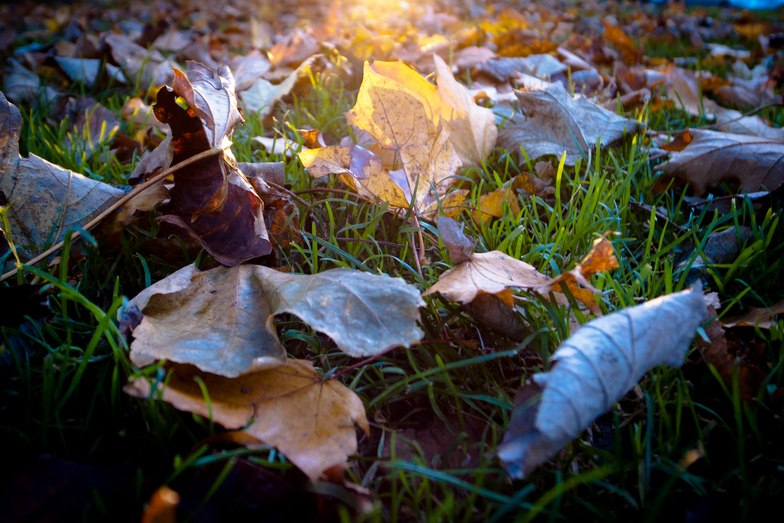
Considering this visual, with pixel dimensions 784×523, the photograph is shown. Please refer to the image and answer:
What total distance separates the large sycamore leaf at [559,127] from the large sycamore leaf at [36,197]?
1.24 m

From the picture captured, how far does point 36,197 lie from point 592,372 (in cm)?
127

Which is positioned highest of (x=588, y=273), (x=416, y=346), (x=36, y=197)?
(x=588, y=273)

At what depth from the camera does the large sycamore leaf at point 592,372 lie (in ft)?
2.04

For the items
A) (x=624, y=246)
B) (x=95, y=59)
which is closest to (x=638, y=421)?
(x=624, y=246)

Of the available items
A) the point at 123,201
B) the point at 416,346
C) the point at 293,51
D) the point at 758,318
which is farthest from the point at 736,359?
the point at 293,51

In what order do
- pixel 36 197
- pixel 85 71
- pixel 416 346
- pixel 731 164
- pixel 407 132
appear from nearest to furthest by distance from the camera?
pixel 416 346, pixel 36 197, pixel 407 132, pixel 731 164, pixel 85 71

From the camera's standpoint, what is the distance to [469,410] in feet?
2.84

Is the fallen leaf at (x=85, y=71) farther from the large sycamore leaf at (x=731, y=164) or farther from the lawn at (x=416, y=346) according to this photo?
the large sycamore leaf at (x=731, y=164)

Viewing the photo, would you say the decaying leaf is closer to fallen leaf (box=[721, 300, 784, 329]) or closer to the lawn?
the lawn

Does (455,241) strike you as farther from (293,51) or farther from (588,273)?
(293,51)

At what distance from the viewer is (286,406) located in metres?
0.75

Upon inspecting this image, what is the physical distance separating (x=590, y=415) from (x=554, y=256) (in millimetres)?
561

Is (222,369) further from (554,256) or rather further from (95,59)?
(95,59)

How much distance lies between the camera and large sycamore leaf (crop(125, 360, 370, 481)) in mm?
688
